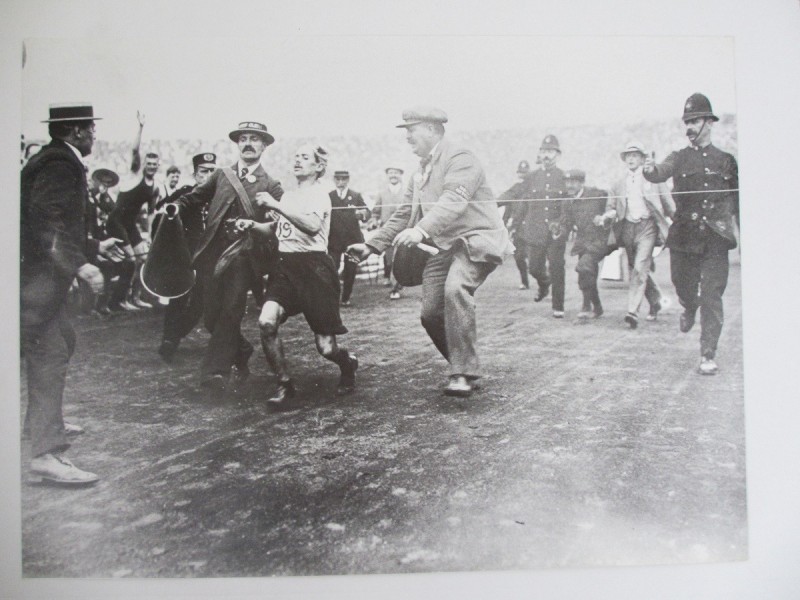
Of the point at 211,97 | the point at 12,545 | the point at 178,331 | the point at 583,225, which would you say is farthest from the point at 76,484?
the point at 583,225

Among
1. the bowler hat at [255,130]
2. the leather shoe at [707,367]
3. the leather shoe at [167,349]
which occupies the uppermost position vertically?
the bowler hat at [255,130]

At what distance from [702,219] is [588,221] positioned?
684 mm

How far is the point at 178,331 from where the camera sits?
12.4 ft

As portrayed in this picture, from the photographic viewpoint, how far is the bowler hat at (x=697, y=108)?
388cm

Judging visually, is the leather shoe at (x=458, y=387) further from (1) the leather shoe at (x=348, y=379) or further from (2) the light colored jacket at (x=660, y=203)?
(2) the light colored jacket at (x=660, y=203)

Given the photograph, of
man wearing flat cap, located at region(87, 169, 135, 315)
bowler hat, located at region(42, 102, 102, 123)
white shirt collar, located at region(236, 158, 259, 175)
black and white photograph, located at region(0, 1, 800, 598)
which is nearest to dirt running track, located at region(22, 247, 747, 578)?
black and white photograph, located at region(0, 1, 800, 598)

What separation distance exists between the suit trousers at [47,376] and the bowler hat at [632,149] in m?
3.37

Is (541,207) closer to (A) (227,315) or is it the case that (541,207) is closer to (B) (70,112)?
(A) (227,315)

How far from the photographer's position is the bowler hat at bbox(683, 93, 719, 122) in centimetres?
388

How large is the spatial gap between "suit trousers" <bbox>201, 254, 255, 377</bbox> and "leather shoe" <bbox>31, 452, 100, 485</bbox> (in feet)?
2.75

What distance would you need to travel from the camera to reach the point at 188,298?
3.80m

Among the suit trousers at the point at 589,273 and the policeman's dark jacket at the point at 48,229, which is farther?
the suit trousers at the point at 589,273

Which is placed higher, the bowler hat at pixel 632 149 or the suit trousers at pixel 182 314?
the bowler hat at pixel 632 149

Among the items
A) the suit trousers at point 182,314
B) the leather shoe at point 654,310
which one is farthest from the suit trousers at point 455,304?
the suit trousers at point 182,314
